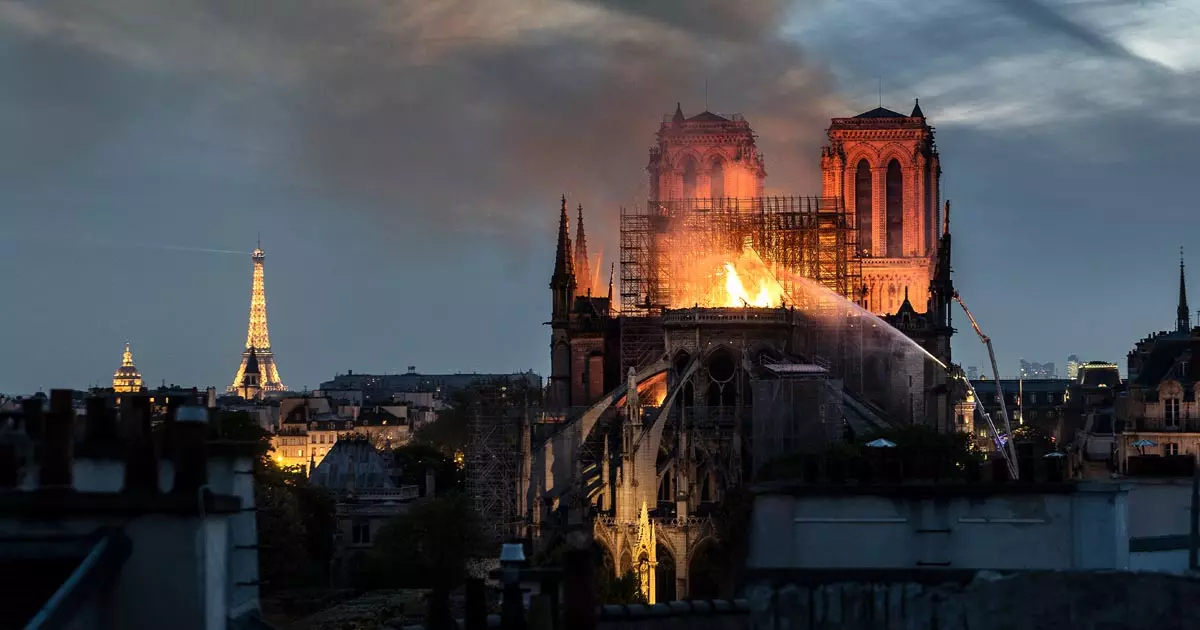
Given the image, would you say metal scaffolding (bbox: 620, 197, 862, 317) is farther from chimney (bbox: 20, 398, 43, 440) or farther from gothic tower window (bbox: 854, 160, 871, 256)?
chimney (bbox: 20, 398, 43, 440)

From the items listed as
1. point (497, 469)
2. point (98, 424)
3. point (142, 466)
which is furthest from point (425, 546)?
point (142, 466)

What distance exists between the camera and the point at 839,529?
2939cm

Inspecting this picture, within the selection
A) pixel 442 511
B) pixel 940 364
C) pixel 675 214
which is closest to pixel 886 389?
pixel 940 364

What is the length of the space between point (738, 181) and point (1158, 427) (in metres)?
42.7

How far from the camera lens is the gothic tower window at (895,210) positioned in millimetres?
139750

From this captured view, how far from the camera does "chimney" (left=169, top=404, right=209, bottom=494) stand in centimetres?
2275

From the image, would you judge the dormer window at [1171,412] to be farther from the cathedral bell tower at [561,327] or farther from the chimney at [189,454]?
the chimney at [189,454]

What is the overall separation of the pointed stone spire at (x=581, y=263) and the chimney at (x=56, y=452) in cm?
11844

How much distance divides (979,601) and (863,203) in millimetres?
113468

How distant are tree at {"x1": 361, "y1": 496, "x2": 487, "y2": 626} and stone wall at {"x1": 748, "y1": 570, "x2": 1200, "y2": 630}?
77.4 metres

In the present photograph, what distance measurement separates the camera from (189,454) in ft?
75.5

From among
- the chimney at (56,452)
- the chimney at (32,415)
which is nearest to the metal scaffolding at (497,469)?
the chimney at (32,415)

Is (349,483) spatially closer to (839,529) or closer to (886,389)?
(886,389)

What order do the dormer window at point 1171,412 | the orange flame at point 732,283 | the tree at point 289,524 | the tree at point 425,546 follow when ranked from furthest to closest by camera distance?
the orange flame at point 732,283, the tree at point 425,546, the tree at point 289,524, the dormer window at point 1171,412
